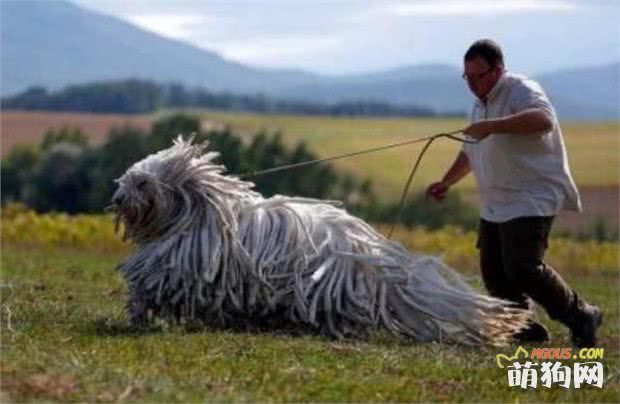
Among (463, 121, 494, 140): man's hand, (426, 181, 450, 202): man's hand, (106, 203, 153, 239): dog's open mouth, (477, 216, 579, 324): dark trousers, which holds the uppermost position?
(463, 121, 494, 140): man's hand

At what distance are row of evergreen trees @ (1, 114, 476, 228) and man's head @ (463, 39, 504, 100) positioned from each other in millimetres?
17126

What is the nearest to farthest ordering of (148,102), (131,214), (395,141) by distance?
1. (131,214)
2. (395,141)
3. (148,102)

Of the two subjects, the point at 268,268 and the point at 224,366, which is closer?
the point at 224,366

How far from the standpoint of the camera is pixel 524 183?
31.9ft

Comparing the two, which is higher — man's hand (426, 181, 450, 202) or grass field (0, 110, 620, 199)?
man's hand (426, 181, 450, 202)

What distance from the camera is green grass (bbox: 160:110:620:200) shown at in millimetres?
36812

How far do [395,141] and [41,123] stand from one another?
1351 cm

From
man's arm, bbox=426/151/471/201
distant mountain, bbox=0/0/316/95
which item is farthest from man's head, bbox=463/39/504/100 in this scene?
distant mountain, bbox=0/0/316/95

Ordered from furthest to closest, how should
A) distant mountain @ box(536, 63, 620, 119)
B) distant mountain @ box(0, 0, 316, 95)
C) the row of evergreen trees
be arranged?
distant mountain @ box(536, 63, 620, 119) < distant mountain @ box(0, 0, 316, 95) < the row of evergreen trees

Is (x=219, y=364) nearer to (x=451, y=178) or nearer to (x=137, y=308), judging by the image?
(x=137, y=308)

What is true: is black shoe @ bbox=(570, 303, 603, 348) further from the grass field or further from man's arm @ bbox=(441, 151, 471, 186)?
the grass field

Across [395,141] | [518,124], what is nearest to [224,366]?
[518,124]

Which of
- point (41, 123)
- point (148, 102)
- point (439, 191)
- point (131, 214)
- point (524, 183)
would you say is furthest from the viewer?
point (148, 102)

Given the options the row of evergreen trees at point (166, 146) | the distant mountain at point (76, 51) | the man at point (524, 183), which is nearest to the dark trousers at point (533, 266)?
the man at point (524, 183)
